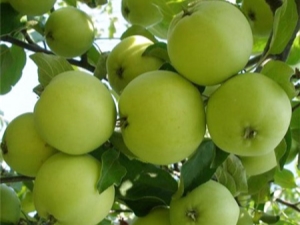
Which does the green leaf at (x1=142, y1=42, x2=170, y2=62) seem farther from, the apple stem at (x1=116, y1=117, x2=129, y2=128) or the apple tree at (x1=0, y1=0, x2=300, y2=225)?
A: the apple stem at (x1=116, y1=117, x2=129, y2=128)

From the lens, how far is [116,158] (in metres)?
1.49

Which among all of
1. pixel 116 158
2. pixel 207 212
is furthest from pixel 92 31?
pixel 207 212

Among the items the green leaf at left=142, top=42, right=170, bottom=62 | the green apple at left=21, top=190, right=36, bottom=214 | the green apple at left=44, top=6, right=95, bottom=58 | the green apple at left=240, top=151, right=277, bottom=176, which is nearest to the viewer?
the green leaf at left=142, top=42, right=170, bottom=62

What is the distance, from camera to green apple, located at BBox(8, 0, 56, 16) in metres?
2.17

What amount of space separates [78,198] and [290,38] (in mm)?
726

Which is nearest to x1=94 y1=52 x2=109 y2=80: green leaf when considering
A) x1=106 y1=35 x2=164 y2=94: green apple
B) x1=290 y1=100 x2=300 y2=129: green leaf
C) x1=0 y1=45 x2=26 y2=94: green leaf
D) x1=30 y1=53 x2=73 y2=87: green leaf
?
x1=106 y1=35 x2=164 y2=94: green apple

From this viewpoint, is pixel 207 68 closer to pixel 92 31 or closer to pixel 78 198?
pixel 78 198

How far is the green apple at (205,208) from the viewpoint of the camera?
1.48m

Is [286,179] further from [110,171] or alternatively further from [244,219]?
[110,171]

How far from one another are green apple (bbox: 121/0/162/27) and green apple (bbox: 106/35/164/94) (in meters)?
0.45

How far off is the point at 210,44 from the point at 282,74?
0.21 metres

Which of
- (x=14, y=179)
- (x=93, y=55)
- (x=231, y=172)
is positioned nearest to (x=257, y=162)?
(x=231, y=172)

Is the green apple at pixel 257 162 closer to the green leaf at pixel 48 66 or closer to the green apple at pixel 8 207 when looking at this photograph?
the green leaf at pixel 48 66

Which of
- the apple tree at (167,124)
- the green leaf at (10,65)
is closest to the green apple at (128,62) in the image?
the apple tree at (167,124)
